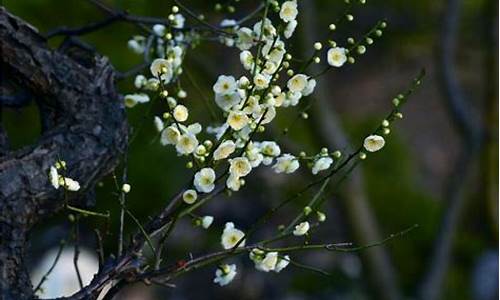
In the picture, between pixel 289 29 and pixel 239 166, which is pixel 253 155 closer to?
pixel 239 166

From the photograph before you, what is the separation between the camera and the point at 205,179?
4.09 feet

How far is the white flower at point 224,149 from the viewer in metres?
1.21

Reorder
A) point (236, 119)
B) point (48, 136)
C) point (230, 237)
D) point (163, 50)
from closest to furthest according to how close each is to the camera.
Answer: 1. point (236, 119)
2. point (230, 237)
3. point (48, 136)
4. point (163, 50)

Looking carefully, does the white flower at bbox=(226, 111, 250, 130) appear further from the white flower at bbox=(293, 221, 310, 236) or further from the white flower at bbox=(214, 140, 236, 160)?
the white flower at bbox=(293, 221, 310, 236)

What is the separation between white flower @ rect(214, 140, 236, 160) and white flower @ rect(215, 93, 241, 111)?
0.07 meters

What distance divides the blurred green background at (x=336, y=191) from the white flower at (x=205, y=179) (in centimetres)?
172

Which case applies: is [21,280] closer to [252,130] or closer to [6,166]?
[6,166]

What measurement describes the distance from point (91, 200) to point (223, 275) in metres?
0.27

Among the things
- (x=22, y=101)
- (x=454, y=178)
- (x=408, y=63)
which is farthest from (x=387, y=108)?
(x=22, y=101)

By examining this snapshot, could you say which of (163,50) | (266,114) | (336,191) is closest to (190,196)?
(266,114)

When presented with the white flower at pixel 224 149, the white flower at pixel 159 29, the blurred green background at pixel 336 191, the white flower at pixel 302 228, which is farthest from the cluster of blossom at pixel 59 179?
the blurred green background at pixel 336 191

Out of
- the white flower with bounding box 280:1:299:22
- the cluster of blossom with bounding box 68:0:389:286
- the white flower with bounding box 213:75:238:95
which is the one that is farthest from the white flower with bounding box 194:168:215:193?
the white flower with bounding box 280:1:299:22

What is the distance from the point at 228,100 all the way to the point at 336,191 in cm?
177

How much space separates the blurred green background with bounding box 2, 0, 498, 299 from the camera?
349cm
